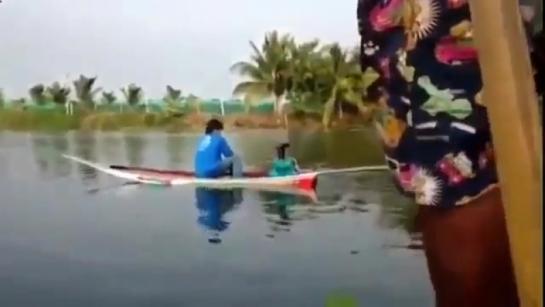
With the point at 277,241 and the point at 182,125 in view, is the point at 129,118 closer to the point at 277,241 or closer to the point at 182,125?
the point at 182,125

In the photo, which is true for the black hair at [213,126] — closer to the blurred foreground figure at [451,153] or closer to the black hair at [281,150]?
the black hair at [281,150]

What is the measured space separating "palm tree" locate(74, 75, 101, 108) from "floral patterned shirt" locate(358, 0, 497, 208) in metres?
0.61

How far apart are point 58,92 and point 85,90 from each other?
0.10ft

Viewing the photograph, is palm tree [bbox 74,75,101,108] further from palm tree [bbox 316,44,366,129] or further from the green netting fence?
palm tree [bbox 316,44,366,129]

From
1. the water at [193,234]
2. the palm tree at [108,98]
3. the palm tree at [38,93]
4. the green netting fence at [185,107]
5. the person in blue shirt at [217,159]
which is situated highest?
the palm tree at [38,93]

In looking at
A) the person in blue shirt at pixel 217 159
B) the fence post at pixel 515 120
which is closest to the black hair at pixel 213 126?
the person in blue shirt at pixel 217 159

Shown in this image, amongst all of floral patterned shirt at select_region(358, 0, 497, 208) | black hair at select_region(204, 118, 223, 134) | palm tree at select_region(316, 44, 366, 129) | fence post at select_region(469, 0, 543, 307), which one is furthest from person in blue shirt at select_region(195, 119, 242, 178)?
fence post at select_region(469, 0, 543, 307)

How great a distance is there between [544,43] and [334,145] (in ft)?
2.05

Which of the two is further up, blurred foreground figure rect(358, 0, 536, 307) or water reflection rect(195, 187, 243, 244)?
blurred foreground figure rect(358, 0, 536, 307)

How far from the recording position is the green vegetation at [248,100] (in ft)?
3.35

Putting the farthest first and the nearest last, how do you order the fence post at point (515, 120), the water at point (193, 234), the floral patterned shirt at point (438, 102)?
the water at point (193, 234), the floral patterned shirt at point (438, 102), the fence post at point (515, 120)

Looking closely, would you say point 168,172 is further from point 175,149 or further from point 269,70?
point 269,70

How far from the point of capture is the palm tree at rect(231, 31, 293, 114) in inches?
40.2

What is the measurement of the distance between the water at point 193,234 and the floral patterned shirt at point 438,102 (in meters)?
0.49
